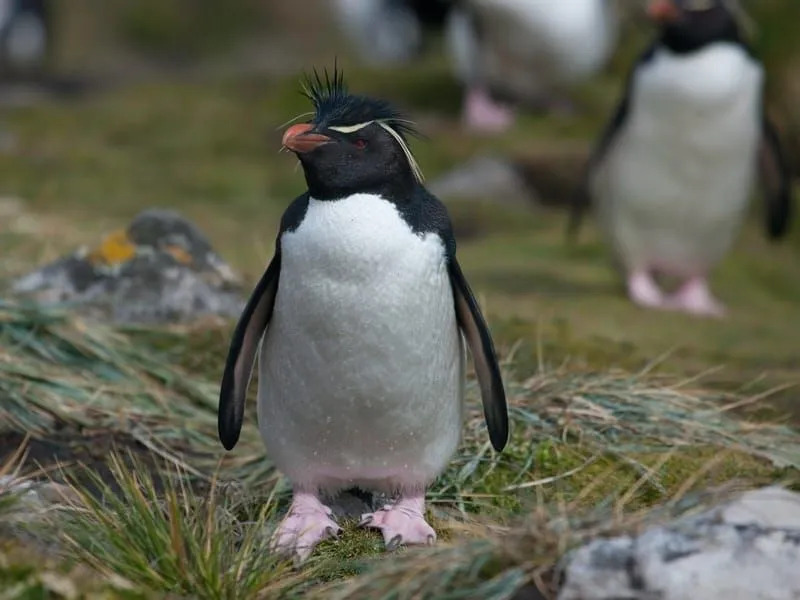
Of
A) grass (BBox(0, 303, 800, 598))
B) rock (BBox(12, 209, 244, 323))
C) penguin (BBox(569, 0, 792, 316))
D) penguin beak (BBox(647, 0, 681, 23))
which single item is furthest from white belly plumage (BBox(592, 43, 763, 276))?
rock (BBox(12, 209, 244, 323))

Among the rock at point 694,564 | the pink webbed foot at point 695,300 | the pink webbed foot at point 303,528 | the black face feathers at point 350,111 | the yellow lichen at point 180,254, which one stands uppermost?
the black face feathers at point 350,111

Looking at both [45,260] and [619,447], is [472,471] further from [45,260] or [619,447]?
[45,260]

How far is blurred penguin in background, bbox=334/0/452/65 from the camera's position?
47.7 feet

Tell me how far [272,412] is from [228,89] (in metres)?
8.78

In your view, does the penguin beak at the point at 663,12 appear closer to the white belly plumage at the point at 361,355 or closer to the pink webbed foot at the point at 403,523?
the white belly plumage at the point at 361,355

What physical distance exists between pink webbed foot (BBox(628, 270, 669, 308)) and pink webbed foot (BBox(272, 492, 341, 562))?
11.6 ft

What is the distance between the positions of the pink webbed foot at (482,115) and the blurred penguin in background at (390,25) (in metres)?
3.47

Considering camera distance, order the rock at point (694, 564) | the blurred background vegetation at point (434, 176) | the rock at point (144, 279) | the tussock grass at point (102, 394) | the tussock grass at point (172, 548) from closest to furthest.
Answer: the rock at point (694, 564) → the tussock grass at point (172, 548) → the tussock grass at point (102, 394) → the rock at point (144, 279) → the blurred background vegetation at point (434, 176)

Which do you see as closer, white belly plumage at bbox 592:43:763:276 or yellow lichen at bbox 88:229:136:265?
yellow lichen at bbox 88:229:136:265

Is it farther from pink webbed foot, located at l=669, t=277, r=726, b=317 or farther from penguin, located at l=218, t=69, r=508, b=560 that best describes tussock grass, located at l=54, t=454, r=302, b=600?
pink webbed foot, located at l=669, t=277, r=726, b=317

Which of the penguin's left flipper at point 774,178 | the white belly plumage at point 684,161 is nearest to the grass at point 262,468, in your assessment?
the white belly plumage at point 684,161

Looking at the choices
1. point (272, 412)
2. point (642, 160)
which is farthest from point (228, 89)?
point (272, 412)

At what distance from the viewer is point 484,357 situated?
3.72 m

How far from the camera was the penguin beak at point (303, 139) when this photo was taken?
11.1 feet
